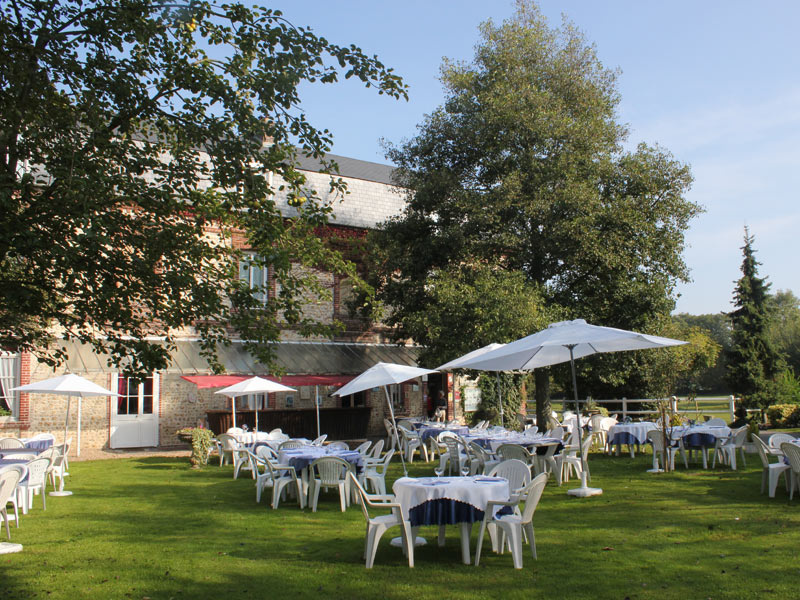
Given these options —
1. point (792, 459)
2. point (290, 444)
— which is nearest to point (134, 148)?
point (290, 444)

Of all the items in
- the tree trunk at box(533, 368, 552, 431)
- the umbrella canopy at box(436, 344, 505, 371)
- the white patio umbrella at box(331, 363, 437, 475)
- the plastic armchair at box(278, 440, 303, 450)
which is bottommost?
the plastic armchair at box(278, 440, 303, 450)

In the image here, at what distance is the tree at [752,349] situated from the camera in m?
32.1

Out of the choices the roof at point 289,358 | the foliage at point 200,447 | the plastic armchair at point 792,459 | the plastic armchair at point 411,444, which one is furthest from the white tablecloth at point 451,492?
the roof at point 289,358

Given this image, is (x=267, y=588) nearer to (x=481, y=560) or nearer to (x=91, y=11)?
(x=481, y=560)

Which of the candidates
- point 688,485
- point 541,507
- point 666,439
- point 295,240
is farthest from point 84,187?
point 666,439

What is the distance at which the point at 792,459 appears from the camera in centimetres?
944

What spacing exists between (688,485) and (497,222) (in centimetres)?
899

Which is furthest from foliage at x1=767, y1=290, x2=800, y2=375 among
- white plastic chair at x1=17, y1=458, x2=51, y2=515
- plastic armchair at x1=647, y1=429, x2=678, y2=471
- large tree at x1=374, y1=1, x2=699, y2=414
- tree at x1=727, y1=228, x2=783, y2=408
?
white plastic chair at x1=17, y1=458, x2=51, y2=515

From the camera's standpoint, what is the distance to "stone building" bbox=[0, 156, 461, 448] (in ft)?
59.1

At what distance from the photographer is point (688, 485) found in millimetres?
11336

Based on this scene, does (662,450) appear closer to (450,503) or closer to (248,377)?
(450,503)

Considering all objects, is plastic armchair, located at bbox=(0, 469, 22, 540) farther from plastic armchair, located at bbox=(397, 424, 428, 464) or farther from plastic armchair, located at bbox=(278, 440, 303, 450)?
plastic armchair, located at bbox=(397, 424, 428, 464)

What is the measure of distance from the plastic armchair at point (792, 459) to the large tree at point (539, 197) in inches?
332

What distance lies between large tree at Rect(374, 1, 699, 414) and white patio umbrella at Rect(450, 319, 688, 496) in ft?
16.3
